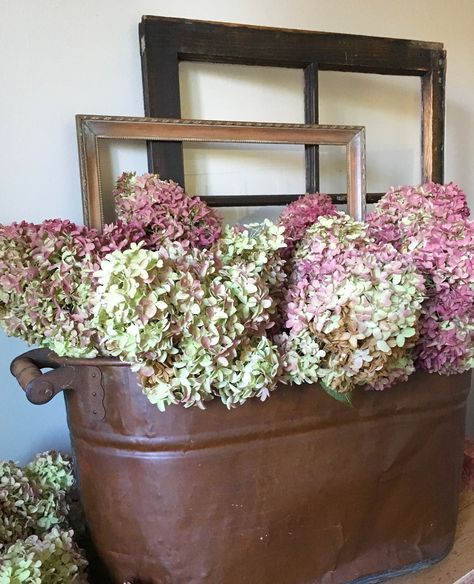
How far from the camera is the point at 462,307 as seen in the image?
2.32 ft

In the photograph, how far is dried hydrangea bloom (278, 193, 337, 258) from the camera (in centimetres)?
76

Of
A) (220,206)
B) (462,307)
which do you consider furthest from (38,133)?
(462,307)

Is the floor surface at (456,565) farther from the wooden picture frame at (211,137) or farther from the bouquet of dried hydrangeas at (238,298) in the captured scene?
the wooden picture frame at (211,137)

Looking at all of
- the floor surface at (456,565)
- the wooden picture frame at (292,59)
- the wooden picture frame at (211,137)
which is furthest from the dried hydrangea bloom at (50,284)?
the floor surface at (456,565)

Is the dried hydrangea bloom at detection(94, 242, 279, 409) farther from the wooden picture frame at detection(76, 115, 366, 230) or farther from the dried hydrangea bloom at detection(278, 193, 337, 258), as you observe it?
the wooden picture frame at detection(76, 115, 366, 230)

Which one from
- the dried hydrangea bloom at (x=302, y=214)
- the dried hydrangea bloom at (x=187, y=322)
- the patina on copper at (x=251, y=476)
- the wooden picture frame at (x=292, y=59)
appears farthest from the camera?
the wooden picture frame at (x=292, y=59)

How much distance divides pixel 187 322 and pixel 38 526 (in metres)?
0.40

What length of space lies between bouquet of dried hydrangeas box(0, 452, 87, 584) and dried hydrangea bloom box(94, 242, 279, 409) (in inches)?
9.2

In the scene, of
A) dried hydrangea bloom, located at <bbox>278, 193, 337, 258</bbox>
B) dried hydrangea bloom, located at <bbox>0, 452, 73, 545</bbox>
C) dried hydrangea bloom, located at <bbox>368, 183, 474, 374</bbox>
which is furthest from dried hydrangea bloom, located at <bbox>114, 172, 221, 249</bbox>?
dried hydrangea bloom, located at <bbox>0, 452, 73, 545</bbox>

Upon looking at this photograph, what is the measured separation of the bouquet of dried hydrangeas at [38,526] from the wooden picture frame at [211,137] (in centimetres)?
38

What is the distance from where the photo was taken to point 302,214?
2.67ft

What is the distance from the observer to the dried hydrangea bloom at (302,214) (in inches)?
29.9

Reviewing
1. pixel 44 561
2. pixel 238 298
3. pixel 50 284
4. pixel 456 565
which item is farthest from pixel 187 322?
pixel 456 565

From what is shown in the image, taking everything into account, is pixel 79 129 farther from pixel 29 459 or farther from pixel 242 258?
pixel 29 459
